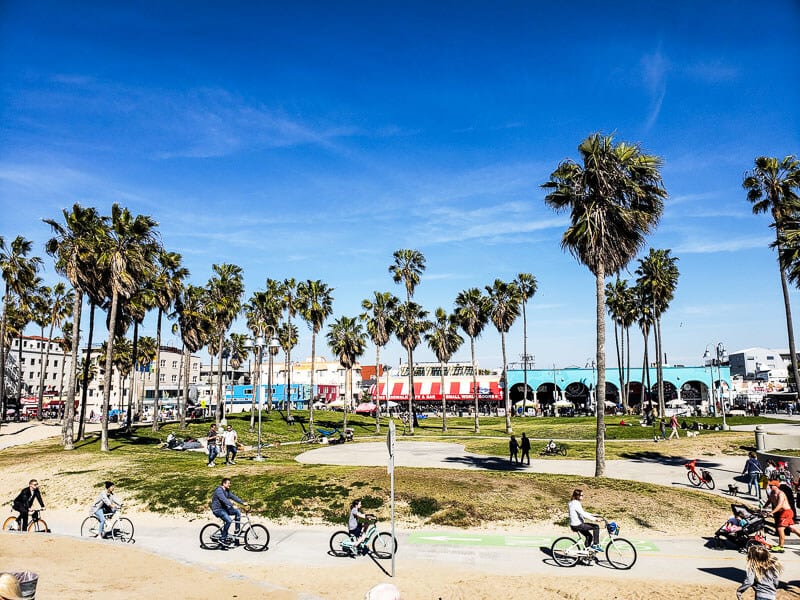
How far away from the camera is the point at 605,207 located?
79.4 feet

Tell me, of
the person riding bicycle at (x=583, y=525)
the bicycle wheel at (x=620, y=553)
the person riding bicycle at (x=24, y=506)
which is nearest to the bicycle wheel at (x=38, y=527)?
the person riding bicycle at (x=24, y=506)

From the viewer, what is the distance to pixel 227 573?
38.6 feet

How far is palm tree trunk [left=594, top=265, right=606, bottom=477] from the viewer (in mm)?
22875

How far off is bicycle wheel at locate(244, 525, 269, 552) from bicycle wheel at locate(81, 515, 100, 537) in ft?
16.2

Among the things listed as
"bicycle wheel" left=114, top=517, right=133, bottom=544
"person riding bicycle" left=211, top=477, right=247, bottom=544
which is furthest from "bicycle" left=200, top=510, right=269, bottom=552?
"bicycle wheel" left=114, top=517, right=133, bottom=544

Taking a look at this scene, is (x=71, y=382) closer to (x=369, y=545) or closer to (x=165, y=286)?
(x=165, y=286)

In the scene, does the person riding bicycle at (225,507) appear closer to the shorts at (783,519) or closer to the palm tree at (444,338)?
the shorts at (783,519)

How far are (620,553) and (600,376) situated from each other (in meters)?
11.2

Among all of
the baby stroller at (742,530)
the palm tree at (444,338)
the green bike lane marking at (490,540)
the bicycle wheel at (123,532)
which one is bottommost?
the green bike lane marking at (490,540)

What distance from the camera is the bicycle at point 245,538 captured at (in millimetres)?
14359

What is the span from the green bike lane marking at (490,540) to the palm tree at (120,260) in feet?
84.7

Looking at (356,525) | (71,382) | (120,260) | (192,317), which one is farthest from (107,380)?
(356,525)

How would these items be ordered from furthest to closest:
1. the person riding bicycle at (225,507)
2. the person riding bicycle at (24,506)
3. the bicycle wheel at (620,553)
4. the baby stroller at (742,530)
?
the person riding bicycle at (24,506)
the baby stroller at (742,530)
the person riding bicycle at (225,507)
the bicycle wheel at (620,553)

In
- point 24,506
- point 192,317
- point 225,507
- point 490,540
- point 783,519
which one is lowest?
point 490,540
